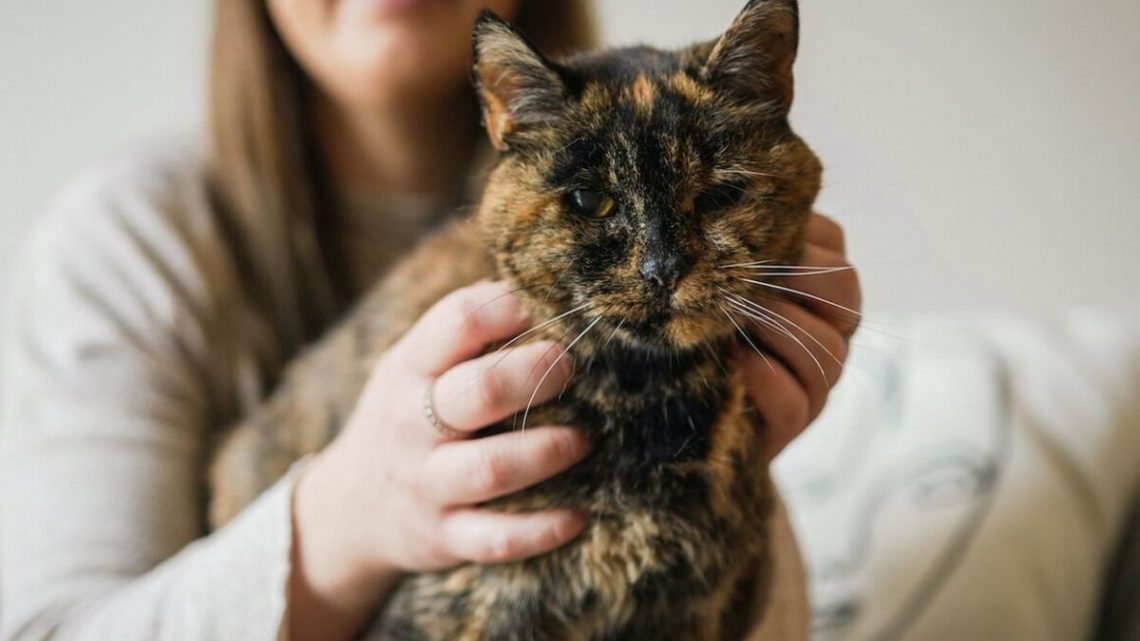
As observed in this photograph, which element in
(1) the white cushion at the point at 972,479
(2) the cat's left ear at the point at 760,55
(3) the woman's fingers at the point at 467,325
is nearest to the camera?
(2) the cat's left ear at the point at 760,55

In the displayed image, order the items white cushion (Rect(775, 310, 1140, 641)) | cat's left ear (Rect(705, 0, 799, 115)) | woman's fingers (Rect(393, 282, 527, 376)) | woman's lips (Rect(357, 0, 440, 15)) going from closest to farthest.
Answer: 1. cat's left ear (Rect(705, 0, 799, 115))
2. woman's fingers (Rect(393, 282, 527, 376))
3. woman's lips (Rect(357, 0, 440, 15))
4. white cushion (Rect(775, 310, 1140, 641))

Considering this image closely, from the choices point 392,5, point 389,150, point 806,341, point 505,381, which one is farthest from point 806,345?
point 389,150

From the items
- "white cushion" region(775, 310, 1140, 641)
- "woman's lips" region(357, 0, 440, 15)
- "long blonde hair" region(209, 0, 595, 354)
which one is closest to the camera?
"woman's lips" region(357, 0, 440, 15)

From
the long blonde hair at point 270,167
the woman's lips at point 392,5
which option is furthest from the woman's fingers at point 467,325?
the long blonde hair at point 270,167

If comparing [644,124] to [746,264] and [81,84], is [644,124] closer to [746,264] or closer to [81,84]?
[746,264]

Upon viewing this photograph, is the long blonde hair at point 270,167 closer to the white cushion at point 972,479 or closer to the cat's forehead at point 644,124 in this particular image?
the cat's forehead at point 644,124

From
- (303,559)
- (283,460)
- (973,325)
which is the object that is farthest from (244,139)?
(973,325)

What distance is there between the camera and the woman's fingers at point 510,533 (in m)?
0.57

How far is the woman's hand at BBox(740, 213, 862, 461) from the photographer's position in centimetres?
59

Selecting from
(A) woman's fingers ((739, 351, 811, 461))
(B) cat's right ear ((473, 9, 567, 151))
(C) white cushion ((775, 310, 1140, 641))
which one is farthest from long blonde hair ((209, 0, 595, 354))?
(C) white cushion ((775, 310, 1140, 641))

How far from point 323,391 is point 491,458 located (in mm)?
331

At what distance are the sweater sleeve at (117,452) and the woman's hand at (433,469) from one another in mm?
52

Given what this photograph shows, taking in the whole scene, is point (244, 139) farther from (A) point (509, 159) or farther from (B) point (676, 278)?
(B) point (676, 278)

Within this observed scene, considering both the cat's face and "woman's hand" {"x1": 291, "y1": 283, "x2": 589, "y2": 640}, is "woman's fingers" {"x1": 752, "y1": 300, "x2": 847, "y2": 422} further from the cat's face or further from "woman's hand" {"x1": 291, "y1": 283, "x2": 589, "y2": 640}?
"woman's hand" {"x1": 291, "y1": 283, "x2": 589, "y2": 640}
